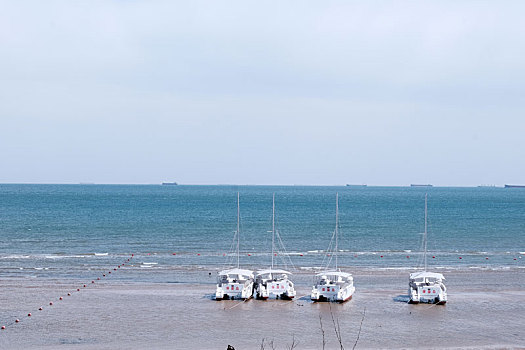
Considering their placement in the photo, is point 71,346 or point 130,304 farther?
point 130,304

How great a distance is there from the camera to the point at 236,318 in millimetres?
45281

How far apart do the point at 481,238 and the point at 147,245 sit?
47418mm

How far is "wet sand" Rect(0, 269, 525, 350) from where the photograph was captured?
39719mm

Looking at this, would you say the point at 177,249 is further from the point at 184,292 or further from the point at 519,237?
the point at 519,237

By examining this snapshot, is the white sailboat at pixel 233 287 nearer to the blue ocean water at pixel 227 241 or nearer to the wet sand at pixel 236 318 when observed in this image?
the wet sand at pixel 236 318

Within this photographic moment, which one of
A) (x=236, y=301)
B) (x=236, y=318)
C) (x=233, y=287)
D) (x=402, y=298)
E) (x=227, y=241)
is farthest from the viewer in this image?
(x=227, y=241)

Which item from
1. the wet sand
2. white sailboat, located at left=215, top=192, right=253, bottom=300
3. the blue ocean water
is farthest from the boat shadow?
the blue ocean water

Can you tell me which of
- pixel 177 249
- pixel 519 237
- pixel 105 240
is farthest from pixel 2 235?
pixel 519 237

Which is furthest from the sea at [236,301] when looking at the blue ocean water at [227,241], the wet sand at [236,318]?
the blue ocean water at [227,241]

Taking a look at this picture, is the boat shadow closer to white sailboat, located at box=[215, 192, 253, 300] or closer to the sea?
the sea

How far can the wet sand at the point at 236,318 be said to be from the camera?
39719 mm

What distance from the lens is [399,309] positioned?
48.5 meters

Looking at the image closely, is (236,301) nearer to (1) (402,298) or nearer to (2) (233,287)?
(2) (233,287)

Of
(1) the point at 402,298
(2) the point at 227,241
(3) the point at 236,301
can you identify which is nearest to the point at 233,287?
(3) the point at 236,301
